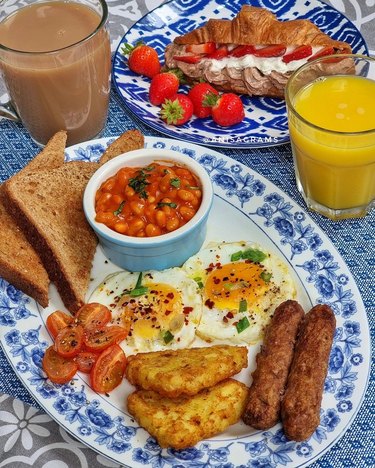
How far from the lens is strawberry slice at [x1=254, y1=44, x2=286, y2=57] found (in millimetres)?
5195

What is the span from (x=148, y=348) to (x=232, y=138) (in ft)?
6.00

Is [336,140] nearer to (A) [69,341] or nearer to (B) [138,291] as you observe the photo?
(B) [138,291]

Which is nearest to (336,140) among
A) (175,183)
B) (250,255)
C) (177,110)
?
(250,255)

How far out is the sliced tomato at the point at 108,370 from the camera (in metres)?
3.52

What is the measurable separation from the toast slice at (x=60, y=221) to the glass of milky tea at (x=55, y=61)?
480mm

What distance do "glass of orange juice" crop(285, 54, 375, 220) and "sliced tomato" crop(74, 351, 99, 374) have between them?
6.07 feet

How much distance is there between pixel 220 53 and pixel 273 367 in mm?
2887

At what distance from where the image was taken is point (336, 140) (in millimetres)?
3967

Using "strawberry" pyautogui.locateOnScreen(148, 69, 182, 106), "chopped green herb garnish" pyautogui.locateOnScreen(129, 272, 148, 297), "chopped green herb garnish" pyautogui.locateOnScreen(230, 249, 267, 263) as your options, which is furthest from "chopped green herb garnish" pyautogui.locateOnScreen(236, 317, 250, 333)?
"strawberry" pyautogui.locateOnScreen(148, 69, 182, 106)

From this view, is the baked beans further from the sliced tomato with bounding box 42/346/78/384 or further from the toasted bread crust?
the toasted bread crust

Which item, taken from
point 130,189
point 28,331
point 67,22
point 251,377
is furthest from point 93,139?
point 251,377

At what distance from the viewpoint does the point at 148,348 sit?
12.2ft

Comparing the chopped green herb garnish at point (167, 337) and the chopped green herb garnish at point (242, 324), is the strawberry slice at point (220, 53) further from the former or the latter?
the chopped green herb garnish at point (167, 337)

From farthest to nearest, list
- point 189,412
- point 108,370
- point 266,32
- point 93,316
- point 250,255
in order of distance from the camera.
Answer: point 266,32 < point 250,255 < point 93,316 < point 108,370 < point 189,412
